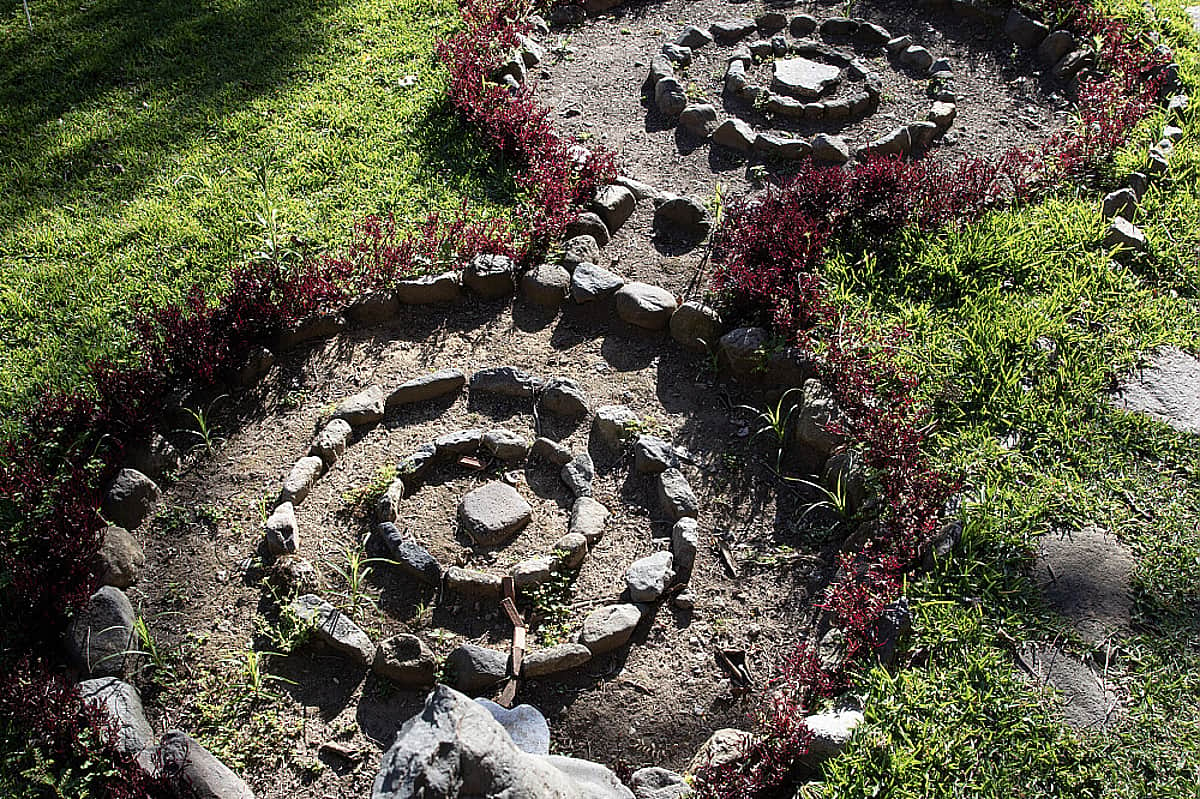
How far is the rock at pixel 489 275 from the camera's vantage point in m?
4.98

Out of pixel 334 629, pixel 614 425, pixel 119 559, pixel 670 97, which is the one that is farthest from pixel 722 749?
pixel 670 97

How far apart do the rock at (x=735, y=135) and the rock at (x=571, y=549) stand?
3267mm

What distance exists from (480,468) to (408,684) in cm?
103

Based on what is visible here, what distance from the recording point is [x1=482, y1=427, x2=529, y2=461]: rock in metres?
4.23

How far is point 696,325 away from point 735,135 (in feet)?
6.45

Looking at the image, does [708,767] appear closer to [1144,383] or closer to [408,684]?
[408,684]

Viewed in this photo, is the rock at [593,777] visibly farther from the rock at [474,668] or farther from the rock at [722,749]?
the rock at [474,668]

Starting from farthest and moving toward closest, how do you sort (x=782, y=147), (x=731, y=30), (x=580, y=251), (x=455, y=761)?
(x=731, y=30) → (x=782, y=147) → (x=580, y=251) → (x=455, y=761)

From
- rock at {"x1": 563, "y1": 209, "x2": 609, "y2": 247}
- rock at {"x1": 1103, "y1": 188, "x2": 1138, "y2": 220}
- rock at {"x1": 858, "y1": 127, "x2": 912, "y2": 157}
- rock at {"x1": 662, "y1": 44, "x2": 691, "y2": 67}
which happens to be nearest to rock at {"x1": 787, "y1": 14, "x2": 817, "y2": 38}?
rock at {"x1": 662, "y1": 44, "x2": 691, "y2": 67}

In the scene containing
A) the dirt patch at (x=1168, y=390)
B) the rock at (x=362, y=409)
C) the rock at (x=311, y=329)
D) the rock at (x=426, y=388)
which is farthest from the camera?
the rock at (x=311, y=329)

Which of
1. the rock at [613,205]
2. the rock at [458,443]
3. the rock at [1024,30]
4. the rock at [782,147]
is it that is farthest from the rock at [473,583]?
the rock at [1024,30]

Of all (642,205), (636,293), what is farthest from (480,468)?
(642,205)

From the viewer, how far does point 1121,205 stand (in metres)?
5.35

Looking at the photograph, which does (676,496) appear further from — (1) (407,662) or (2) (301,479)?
(2) (301,479)
